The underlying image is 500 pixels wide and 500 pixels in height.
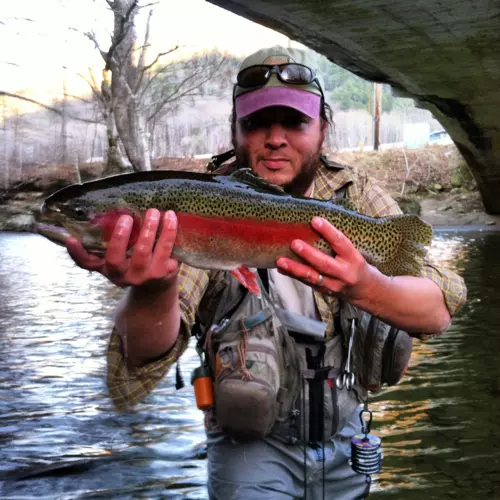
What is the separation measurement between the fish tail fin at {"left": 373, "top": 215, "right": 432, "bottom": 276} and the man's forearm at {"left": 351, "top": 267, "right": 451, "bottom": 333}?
0.04m

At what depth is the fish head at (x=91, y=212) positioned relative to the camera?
1849 mm

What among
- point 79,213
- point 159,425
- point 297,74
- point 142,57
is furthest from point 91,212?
point 142,57

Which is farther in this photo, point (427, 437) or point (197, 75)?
point (197, 75)

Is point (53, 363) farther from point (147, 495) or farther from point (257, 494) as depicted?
point (257, 494)

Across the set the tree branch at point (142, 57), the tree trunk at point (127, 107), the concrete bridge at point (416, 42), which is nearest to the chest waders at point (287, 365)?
the concrete bridge at point (416, 42)

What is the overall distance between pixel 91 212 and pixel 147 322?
0.40 m

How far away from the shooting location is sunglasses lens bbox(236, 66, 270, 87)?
8.43 feet

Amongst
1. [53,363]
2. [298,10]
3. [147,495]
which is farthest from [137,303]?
[298,10]

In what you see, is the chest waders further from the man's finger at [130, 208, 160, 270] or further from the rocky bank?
the rocky bank

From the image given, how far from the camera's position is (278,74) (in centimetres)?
256

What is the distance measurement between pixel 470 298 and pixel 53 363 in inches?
198

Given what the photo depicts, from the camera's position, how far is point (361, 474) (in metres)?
2.70

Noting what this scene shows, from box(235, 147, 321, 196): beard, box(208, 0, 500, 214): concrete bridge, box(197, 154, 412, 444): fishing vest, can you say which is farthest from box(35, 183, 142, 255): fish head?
box(208, 0, 500, 214): concrete bridge

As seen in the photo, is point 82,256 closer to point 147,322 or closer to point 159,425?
point 147,322
